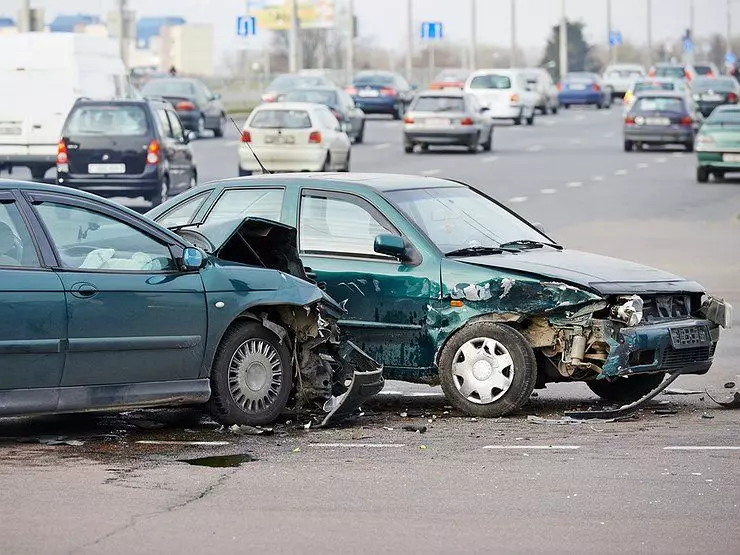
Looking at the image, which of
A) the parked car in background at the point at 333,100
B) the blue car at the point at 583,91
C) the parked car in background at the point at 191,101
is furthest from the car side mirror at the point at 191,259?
the blue car at the point at 583,91

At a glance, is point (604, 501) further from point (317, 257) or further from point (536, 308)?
point (317, 257)

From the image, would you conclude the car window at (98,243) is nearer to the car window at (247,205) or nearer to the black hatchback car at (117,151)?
the car window at (247,205)

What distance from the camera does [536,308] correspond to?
10047 millimetres

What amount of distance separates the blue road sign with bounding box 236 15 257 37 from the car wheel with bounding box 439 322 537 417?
63.7 meters

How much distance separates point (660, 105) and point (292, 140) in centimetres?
1318

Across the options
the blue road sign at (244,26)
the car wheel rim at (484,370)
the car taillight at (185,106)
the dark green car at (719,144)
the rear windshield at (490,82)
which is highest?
the blue road sign at (244,26)

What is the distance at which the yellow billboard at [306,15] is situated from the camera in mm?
123312

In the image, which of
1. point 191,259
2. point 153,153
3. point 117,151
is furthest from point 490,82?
point 191,259

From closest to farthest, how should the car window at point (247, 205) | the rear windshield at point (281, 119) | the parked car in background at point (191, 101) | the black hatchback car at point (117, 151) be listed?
the car window at point (247, 205) → the black hatchback car at point (117, 151) → the rear windshield at point (281, 119) → the parked car in background at point (191, 101)

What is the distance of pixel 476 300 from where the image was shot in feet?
33.3

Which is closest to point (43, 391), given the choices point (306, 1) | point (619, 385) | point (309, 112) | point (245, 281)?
point (245, 281)

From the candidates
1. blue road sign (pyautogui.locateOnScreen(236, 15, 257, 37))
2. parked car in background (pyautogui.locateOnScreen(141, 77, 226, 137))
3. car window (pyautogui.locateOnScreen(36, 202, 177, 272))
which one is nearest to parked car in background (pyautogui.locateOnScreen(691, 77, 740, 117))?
blue road sign (pyautogui.locateOnScreen(236, 15, 257, 37))

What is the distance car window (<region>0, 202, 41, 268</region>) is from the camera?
8969mm

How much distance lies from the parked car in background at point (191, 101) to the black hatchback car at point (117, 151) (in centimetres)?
2078
